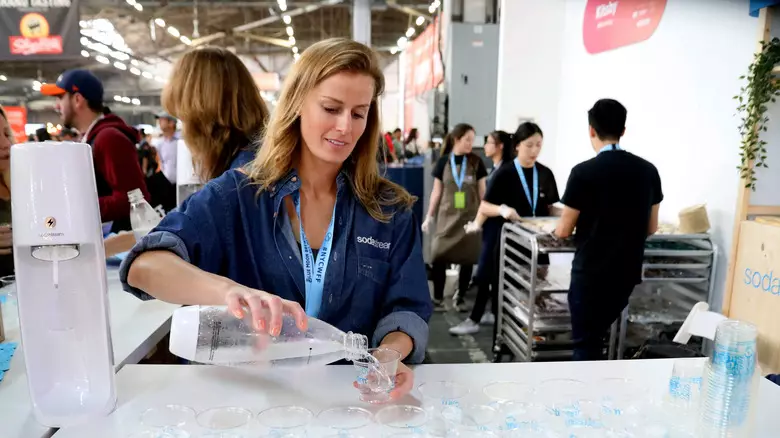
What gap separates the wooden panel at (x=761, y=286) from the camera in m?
2.62

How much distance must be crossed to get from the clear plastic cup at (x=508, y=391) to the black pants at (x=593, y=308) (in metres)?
1.80

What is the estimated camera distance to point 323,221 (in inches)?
58.1

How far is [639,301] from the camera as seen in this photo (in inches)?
136

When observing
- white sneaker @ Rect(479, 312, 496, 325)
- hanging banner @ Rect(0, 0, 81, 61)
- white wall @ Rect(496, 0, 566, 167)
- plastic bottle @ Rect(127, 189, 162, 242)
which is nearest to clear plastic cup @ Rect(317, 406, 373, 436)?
plastic bottle @ Rect(127, 189, 162, 242)

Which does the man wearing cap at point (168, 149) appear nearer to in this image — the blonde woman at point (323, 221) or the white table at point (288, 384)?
the blonde woman at point (323, 221)

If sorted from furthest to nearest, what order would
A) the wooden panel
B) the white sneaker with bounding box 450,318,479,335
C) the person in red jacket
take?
1. the white sneaker with bounding box 450,318,479,335
2. the person in red jacket
3. the wooden panel

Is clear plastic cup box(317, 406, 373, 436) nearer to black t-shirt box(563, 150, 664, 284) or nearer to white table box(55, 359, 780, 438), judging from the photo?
white table box(55, 359, 780, 438)

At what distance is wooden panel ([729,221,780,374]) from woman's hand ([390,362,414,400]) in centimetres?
238

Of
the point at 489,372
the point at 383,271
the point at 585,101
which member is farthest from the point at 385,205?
the point at 585,101

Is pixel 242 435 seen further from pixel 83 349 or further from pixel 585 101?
pixel 585 101

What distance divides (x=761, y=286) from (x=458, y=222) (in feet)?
8.41

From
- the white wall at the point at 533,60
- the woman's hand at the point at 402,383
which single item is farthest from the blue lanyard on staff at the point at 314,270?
the white wall at the point at 533,60

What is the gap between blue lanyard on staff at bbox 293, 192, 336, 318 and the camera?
4.55 ft

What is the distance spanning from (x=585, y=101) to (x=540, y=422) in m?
4.45
